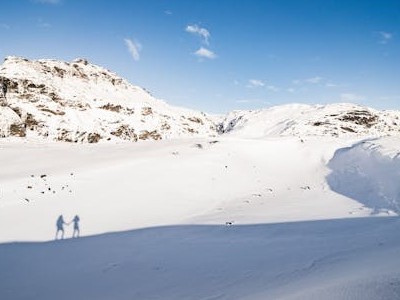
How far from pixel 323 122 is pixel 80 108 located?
6552 centimetres

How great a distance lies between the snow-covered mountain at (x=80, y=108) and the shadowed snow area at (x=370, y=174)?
37.4 metres

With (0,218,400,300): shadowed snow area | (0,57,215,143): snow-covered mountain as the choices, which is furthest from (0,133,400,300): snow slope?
(0,57,215,143): snow-covered mountain

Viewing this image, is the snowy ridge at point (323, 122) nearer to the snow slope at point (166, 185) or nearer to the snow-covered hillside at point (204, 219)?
the snow slope at point (166, 185)

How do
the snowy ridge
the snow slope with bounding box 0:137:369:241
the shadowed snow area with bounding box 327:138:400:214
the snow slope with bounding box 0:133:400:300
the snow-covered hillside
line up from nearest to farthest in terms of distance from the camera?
the snow slope with bounding box 0:133:400:300
the snow-covered hillside
the snow slope with bounding box 0:137:369:241
the shadowed snow area with bounding box 327:138:400:214
the snowy ridge

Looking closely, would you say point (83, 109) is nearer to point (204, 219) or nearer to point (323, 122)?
point (204, 219)

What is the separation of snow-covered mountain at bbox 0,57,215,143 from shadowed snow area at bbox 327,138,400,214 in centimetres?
3743

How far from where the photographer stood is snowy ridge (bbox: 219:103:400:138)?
9594 centimetres

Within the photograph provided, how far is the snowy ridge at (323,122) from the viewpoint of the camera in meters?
95.9

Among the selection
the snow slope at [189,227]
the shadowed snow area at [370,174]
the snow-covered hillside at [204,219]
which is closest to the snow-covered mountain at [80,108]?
the snow slope at [189,227]

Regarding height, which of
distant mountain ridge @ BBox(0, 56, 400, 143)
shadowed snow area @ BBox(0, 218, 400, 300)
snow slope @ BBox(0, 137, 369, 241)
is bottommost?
shadowed snow area @ BBox(0, 218, 400, 300)

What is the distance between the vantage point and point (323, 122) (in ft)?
344

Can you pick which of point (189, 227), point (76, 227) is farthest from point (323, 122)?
point (76, 227)

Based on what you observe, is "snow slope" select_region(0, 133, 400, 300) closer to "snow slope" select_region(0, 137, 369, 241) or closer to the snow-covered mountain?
"snow slope" select_region(0, 137, 369, 241)

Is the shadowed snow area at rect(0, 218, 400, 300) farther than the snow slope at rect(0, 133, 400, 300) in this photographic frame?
No
